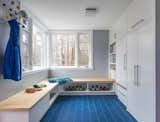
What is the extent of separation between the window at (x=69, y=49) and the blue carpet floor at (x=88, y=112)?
2078 mm

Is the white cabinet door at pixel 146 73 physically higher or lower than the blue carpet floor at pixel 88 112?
higher

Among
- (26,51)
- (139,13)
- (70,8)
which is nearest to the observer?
(139,13)

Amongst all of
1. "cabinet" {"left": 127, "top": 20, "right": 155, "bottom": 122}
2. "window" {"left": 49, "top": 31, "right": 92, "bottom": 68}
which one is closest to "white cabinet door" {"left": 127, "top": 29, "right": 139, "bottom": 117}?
"cabinet" {"left": 127, "top": 20, "right": 155, "bottom": 122}

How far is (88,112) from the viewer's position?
4.05m

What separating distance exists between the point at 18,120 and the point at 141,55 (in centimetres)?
228

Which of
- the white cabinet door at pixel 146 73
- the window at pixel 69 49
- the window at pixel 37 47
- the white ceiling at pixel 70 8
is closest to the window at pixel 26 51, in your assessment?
the white ceiling at pixel 70 8

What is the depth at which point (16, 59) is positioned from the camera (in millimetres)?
2922

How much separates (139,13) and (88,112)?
242cm

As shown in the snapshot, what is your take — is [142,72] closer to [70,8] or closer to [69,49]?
[70,8]

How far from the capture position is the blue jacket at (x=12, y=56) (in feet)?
9.11

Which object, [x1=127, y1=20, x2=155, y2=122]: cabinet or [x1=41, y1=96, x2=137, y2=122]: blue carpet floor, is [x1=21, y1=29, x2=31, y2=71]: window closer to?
[x1=41, y1=96, x2=137, y2=122]: blue carpet floor

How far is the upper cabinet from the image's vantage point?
8.81 ft

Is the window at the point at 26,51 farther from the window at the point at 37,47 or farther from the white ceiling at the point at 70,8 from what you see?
the window at the point at 37,47

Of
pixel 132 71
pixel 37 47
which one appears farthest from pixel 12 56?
pixel 37 47
